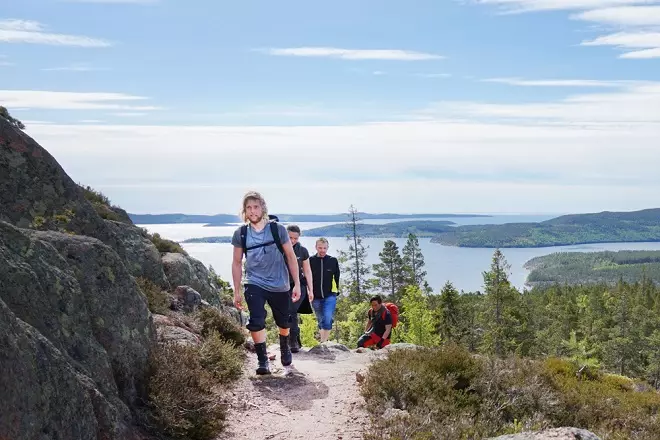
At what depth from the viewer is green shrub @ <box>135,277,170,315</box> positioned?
10.3m

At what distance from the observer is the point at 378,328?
45.9 ft

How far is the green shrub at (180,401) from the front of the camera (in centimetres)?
630

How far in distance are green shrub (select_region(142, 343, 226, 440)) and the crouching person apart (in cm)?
689

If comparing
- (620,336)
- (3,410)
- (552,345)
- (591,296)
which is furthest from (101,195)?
(591,296)

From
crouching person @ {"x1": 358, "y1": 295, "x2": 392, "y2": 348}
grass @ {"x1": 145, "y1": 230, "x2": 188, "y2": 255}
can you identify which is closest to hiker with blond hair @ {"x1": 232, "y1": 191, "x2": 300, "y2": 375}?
crouching person @ {"x1": 358, "y1": 295, "x2": 392, "y2": 348}

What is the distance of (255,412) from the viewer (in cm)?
775

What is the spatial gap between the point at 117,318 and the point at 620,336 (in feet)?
253

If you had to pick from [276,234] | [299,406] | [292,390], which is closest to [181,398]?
[299,406]

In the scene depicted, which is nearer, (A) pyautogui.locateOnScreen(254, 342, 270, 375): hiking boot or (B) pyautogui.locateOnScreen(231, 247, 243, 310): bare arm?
(B) pyautogui.locateOnScreen(231, 247, 243, 310): bare arm

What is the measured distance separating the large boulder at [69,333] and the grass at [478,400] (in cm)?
Result: 301

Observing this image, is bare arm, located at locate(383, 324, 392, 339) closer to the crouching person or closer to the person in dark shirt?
the crouching person

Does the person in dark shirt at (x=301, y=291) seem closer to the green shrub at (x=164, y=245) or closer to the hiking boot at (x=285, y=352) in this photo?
the hiking boot at (x=285, y=352)

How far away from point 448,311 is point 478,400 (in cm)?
3962

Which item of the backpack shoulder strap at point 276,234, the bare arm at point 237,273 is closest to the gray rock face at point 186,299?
the bare arm at point 237,273
